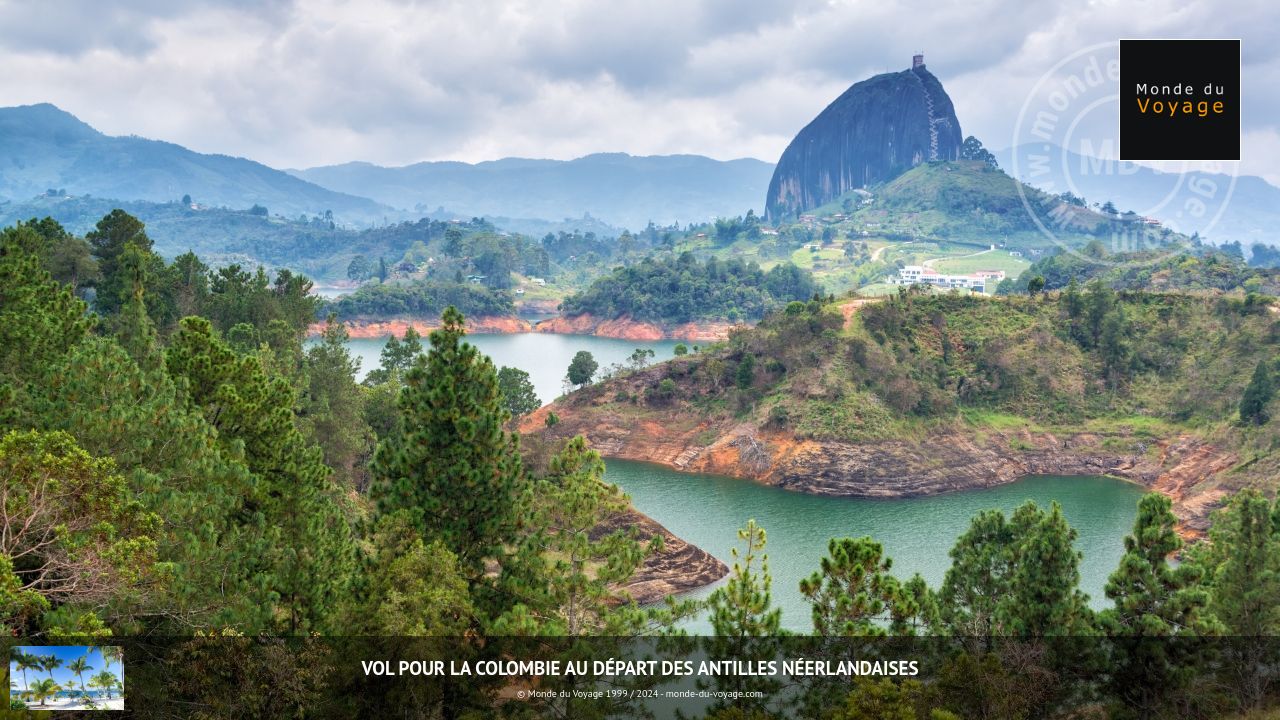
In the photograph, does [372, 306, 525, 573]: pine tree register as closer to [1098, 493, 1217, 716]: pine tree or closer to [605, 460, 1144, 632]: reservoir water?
[1098, 493, 1217, 716]: pine tree

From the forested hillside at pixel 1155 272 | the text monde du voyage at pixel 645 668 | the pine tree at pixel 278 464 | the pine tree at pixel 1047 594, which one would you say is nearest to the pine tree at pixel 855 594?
the text monde du voyage at pixel 645 668

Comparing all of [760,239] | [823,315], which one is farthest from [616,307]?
[823,315]

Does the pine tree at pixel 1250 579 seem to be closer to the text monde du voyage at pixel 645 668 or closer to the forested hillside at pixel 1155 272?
the text monde du voyage at pixel 645 668

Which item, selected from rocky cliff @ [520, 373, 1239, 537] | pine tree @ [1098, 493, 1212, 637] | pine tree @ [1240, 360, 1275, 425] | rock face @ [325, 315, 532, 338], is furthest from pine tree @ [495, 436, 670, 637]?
rock face @ [325, 315, 532, 338]

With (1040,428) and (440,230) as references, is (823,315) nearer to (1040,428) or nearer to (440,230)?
(1040,428)

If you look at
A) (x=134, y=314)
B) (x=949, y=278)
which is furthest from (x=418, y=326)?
(x=134, y=314)

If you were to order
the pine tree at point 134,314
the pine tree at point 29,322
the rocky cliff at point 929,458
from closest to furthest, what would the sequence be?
the pine tree at point 29,322
the pine tree at point 134,314
the rocky cliff at point 929,458

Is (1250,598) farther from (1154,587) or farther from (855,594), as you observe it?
(855,594)
